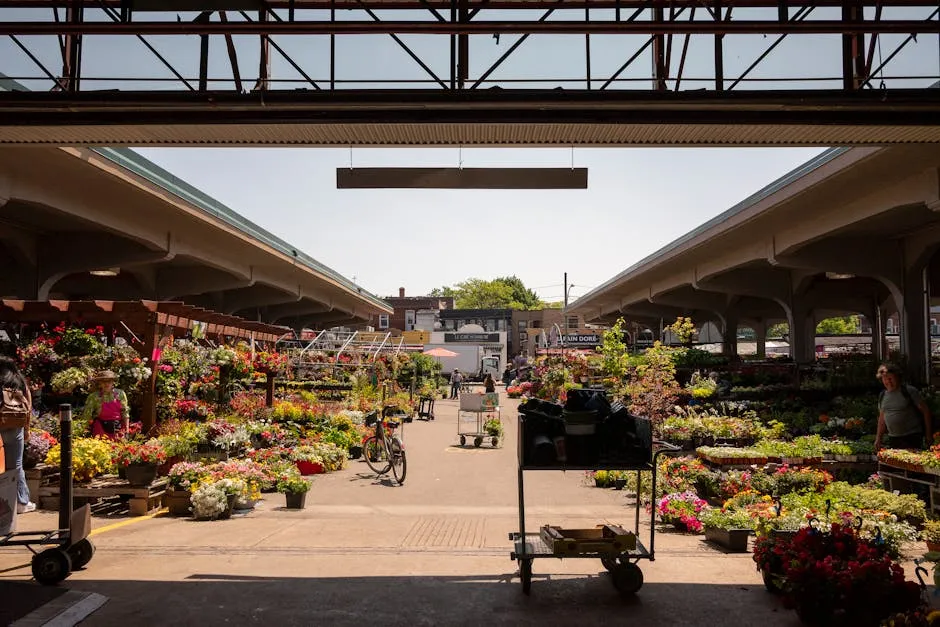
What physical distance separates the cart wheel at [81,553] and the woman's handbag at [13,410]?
133 centimetres

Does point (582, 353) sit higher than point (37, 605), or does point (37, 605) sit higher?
point (582, 353)

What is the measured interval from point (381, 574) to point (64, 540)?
2.81 metres

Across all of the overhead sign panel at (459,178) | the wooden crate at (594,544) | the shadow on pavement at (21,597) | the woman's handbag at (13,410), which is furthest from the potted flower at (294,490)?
the wooden crate at (594,544)

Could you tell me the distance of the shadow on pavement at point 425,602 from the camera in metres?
5.25

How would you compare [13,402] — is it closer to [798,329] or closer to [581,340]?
[798,329]

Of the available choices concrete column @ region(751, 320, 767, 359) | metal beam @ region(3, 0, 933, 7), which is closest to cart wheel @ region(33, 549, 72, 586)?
metal beam @ region(3, 0, 933, 7)

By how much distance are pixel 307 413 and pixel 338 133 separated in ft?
34.8

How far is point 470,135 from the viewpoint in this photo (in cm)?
776

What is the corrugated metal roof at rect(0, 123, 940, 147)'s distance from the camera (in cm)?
743

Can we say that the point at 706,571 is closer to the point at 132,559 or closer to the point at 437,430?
the point at 132,559

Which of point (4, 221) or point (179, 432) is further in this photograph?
point (4, 221)

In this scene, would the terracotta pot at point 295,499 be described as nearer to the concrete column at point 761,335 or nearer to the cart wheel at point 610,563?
the cart wheel at point 610,563

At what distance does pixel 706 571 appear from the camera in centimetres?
654

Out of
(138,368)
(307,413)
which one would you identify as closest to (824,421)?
(307,413)
